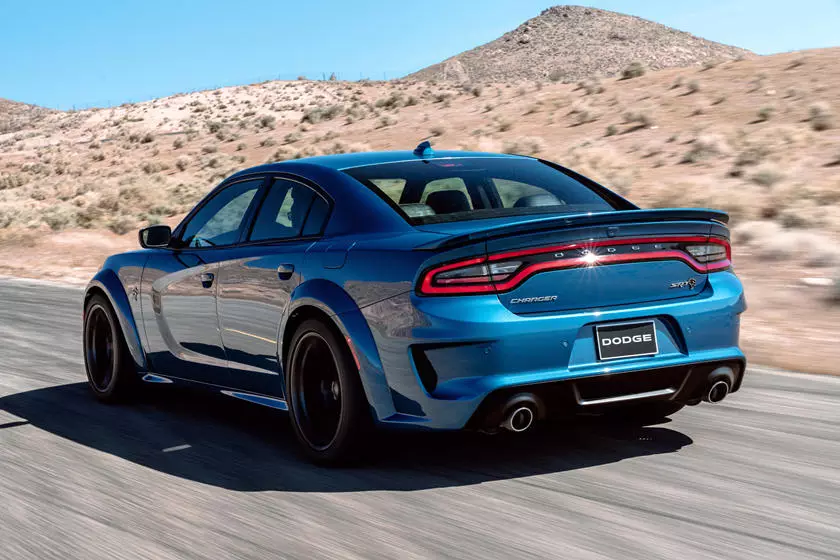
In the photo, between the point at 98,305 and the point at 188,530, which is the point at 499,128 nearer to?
the point at 98,305

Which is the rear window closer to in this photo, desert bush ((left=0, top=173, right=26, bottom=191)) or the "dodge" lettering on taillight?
the "dodge" lettering on taillight

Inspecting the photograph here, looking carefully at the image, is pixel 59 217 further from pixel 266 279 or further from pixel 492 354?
pixel 492 354

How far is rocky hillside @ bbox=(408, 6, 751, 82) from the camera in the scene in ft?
335

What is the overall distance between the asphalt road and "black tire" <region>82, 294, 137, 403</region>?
17.0 inches

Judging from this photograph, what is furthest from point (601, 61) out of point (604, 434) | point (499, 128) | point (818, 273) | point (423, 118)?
point (604, 434)

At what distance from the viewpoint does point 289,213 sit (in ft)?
19.8

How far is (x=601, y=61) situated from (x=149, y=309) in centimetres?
9857

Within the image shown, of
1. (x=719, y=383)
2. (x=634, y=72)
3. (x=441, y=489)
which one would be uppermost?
(x=634, y=72)

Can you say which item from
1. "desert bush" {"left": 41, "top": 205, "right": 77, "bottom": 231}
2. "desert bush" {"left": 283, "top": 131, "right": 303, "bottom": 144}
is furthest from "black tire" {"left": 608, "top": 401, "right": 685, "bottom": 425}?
"desert bush" {"left": 283, "top": 131, "right": 303, "bottom": 144}

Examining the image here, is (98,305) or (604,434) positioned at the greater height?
(98,305)

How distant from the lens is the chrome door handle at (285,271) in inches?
221

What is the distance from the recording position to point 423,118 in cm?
4700

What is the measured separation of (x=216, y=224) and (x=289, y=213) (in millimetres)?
923

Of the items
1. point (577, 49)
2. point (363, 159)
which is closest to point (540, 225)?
point (363, 159)
